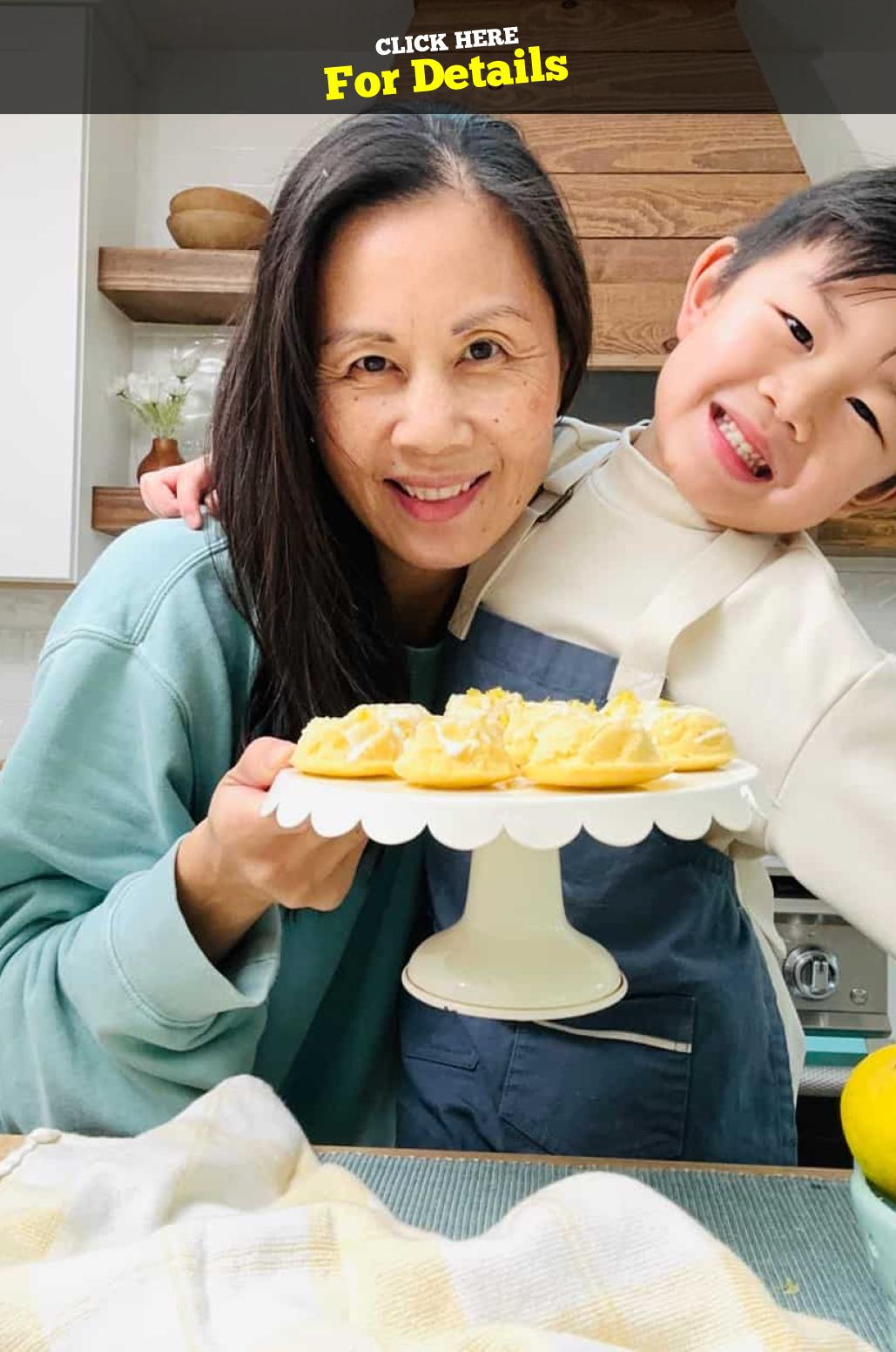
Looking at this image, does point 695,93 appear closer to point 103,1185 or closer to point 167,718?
point 167,718

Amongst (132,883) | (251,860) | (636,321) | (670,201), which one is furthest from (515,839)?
(670,201)

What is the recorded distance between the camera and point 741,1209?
0.67 metres

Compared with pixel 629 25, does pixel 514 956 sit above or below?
below

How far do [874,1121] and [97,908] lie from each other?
49cm

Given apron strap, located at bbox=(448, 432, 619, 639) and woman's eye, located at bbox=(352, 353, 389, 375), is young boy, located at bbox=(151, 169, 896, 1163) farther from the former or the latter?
woman's eye, located at bbox=(352, 353, 389, 375)

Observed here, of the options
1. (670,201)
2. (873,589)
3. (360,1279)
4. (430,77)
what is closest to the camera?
(360,1279)

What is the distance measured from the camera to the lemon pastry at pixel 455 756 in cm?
56

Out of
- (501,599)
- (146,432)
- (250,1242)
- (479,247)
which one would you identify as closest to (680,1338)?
(250,1242)

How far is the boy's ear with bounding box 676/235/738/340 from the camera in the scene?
0.93 metres

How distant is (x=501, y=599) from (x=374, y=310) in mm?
234

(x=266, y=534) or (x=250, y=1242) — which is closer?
(x=250, y=1242)

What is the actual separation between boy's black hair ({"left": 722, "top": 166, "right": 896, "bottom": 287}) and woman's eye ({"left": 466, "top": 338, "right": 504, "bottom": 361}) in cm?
23

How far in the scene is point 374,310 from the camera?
765 mm

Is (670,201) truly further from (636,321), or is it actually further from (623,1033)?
(623,1033)
